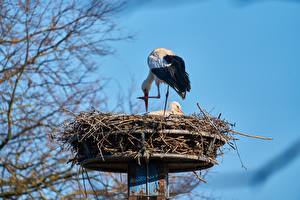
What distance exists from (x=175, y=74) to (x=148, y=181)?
215cm

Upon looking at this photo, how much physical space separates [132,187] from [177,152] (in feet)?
1.57

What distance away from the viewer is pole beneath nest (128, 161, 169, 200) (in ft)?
22.8

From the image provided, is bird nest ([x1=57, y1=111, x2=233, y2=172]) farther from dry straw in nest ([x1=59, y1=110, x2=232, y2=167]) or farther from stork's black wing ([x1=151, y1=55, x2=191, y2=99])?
stork's black wing ([x1=151, y1=55, x2=191, y2=99])

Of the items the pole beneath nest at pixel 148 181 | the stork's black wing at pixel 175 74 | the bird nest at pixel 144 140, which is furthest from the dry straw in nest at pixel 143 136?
the stork's black wing at pixel 175 74

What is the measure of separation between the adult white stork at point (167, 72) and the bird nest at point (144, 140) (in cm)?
113

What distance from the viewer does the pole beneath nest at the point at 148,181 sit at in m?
6.96

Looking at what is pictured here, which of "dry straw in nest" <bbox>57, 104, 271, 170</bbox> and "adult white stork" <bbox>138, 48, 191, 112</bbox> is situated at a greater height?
"adult white stork" <bbox>138, 48, 191, 112</bbox>

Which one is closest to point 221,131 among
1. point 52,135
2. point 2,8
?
point 52,135

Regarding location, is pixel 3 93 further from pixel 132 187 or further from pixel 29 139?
pixel 132 187

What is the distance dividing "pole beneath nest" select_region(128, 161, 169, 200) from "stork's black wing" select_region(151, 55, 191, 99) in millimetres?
1588

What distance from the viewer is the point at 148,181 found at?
22.9ft

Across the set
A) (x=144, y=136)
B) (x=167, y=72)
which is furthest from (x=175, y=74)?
(x=144, y=136)

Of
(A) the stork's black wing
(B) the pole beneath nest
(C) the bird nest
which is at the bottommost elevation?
(B) the pole beneath nest

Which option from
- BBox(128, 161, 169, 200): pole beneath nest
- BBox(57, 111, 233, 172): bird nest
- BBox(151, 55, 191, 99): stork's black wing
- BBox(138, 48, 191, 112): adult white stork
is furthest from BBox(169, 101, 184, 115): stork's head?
BBox(128, 161, 169, 200): pole beneath nest
